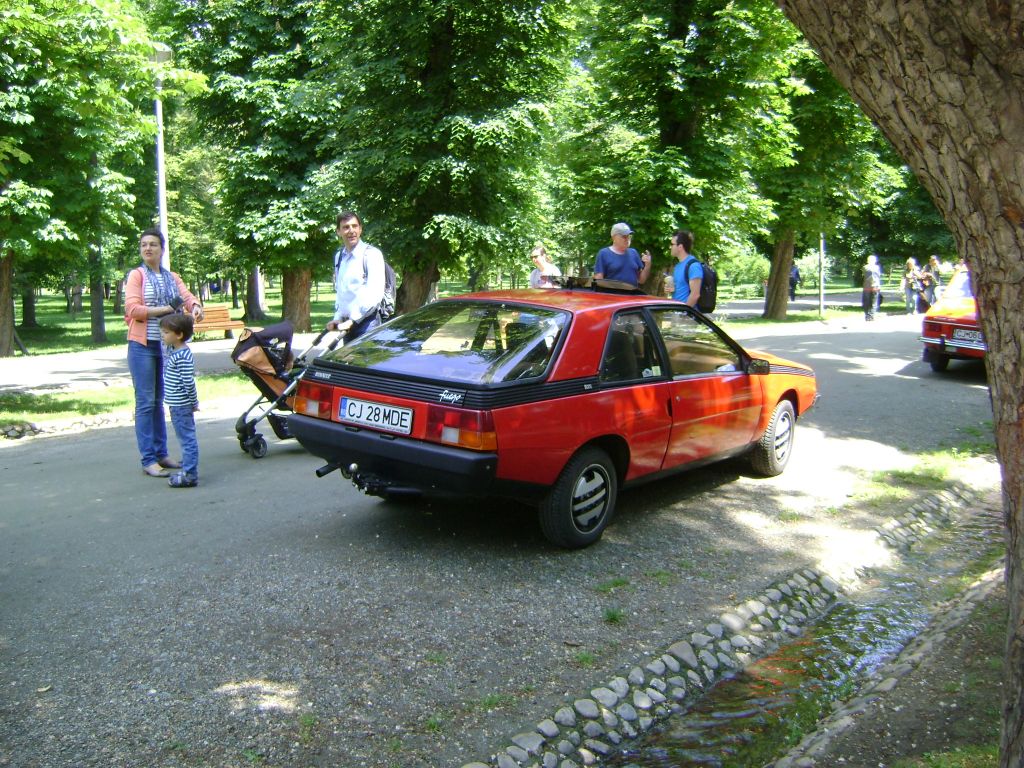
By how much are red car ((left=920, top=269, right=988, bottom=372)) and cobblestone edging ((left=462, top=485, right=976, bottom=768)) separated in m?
9.48

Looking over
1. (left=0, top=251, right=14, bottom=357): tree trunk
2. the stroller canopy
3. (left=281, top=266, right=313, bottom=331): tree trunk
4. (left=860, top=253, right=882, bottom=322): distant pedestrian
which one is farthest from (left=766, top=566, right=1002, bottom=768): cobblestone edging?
(left=860, top=253, right=882, bottom=322): distant pedestrian

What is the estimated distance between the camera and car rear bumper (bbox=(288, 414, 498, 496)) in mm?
5082

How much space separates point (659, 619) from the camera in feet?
15.6

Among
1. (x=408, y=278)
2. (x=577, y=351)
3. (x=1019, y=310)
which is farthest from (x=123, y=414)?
(x=1019, y=310)

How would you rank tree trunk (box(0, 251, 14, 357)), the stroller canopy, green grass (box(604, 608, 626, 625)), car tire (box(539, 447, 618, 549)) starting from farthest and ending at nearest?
tree trunk (box(0, 251, 14, 357)) < the stroller canopy < car tire (box(539, 447, 618, 549)) < green grass (box(604, 608, 626, 625))

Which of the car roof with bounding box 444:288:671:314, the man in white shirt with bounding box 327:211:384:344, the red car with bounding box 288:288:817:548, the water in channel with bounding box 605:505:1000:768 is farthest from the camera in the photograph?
the man in white shirt with bounding box 327:211:384:344

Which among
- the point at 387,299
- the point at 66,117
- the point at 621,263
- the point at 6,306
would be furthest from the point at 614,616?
the point at 6,306

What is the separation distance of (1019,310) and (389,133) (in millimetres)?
12056

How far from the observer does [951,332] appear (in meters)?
13.8

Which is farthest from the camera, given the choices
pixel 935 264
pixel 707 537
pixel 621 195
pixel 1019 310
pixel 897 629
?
pixel 935 264

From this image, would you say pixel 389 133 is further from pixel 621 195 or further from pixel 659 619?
pixel 659 619

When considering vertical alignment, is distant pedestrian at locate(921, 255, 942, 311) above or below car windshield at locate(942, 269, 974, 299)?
above

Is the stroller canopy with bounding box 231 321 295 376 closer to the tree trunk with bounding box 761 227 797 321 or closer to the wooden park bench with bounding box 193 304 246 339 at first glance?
the wooden park bench with bounding box 193 304 246 339

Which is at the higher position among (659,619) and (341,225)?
(341,225)
